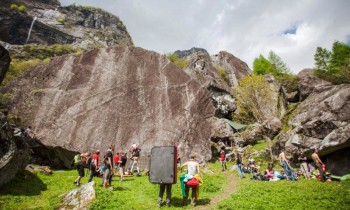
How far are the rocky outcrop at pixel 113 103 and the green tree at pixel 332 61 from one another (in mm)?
49538

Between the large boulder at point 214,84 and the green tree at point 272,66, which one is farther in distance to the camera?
the green tree at point 272,66

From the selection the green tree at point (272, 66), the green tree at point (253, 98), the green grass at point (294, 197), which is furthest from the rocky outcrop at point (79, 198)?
the green tree at point (272, 66)

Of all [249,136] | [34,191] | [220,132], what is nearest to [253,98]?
[249,136]

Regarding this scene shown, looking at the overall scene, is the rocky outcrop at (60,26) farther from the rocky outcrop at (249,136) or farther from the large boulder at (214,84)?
the rocky outcrop at (249,136)

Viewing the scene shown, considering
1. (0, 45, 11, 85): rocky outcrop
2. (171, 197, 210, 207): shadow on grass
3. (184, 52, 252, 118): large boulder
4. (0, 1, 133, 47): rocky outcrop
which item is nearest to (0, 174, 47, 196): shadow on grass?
(171, 197, 210, 207): shadow on grass

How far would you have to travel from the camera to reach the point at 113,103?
2714 centimetres

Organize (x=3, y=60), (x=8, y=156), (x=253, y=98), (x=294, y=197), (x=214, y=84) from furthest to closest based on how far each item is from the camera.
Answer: (x=214, y=84) < (x=253, y=98) < (x=3, y=60) < (x=8, y=156) < (x=294, y=197)

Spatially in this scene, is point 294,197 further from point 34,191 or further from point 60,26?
point 60,26

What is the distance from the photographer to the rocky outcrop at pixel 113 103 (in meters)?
24.8

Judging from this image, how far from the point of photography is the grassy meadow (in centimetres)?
1210

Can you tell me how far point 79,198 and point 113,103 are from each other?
1528 centimetres

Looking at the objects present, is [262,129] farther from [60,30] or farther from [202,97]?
[60,30]

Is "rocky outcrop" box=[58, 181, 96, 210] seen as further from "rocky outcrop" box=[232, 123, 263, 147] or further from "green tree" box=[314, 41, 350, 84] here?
"green tree" box=[314, 41, 350, 84]

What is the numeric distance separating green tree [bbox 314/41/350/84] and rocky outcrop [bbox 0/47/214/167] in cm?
4954
